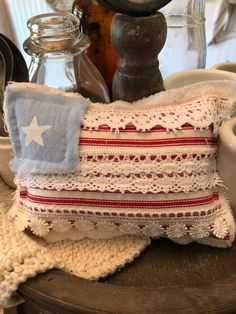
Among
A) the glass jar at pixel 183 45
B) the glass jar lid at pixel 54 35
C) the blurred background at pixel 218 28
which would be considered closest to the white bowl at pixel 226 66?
the glass jar at pixel 183 45

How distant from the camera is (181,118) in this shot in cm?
34

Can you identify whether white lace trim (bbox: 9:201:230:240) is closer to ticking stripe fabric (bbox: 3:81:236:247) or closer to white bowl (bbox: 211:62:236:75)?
ticking stripe fabric (bbox: 3:81:236:247)

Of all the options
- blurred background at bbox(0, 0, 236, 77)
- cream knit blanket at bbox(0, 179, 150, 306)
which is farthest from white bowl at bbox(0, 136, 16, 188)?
blurred background at bbox(0, 0, 236, 77)

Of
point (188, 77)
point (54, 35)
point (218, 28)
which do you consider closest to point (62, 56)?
point (54, 35)

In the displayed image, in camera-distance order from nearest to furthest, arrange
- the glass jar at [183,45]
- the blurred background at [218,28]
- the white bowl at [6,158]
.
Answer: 1. the white bowl at [6,158]
2. the glass jar at [183,45]
3. the blurred background at [218,28]

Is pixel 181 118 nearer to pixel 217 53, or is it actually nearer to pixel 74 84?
pixel 74 84

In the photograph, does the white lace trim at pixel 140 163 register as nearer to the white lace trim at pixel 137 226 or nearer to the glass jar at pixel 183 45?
the white lace trim at pixel 137 226

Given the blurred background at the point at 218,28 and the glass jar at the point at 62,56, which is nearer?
the glass jar at the point at 62,56

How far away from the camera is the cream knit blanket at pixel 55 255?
0.31 metres

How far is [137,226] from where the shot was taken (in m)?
0.35

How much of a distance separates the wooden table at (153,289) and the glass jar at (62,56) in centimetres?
16

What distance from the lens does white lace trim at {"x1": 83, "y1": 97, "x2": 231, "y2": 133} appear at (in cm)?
34

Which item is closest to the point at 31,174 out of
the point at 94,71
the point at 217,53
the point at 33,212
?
the point at 33,212

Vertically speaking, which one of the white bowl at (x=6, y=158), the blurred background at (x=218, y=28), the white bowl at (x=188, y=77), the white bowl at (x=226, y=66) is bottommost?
the blurred background at (x=218, y=28)
